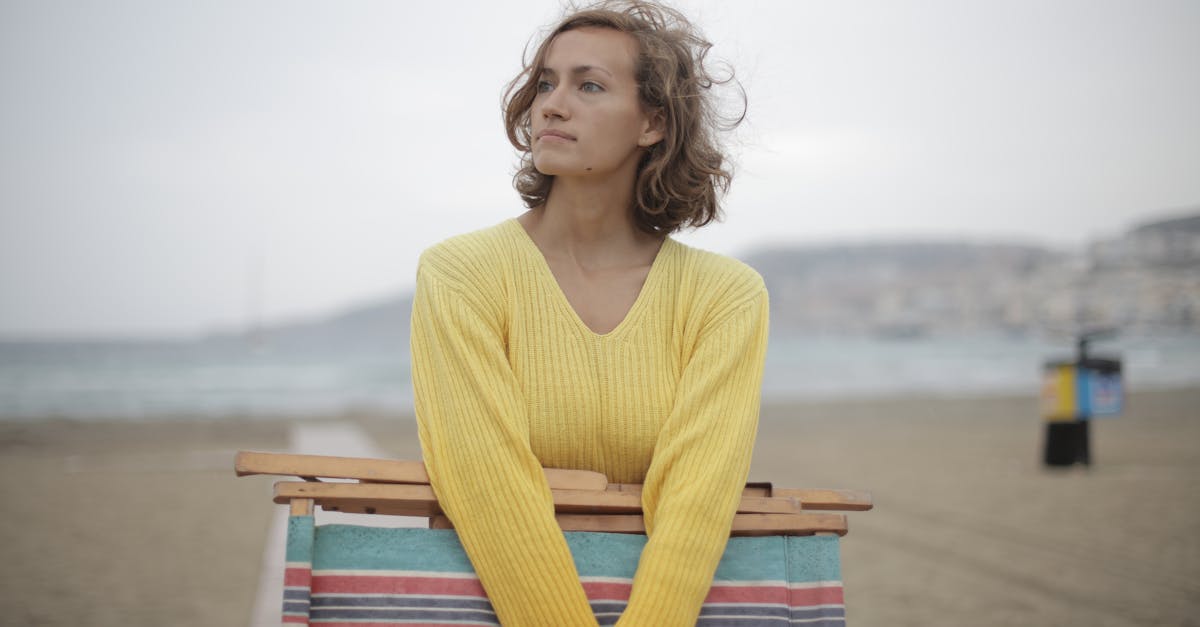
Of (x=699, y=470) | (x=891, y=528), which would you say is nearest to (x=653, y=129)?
(x=699, y=470)

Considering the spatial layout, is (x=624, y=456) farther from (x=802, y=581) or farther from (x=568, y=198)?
(x=568, y=198)

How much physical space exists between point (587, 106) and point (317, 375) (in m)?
32.1

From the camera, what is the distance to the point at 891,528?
249 inches

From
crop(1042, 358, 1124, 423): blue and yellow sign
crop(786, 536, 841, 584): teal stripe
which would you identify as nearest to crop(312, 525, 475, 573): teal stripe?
crop(786, 536, 841, 584): teal stripe

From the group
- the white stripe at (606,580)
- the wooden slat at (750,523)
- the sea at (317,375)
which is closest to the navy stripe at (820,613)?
the wooden slat at (750,523)

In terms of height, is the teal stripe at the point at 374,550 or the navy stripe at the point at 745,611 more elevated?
the teal stripe at the point at 374,550

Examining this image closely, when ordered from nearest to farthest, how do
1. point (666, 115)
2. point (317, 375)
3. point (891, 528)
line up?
point (666, 115)
point (891, 528)
point (317, 375)

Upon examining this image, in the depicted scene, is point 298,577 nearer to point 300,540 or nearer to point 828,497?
point 300,540

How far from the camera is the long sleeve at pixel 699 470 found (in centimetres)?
150

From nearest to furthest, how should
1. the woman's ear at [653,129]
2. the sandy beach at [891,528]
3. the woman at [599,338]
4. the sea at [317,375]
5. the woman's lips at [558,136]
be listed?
the woman at [599,338]
the woman's lips at [558,136]
the woman's ear at [653,129]
the sandy beach at [891,528]
the sea at [317,375]

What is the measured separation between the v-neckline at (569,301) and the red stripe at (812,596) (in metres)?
0.56

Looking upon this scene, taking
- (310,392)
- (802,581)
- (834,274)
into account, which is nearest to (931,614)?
(802,581)

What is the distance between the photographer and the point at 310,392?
24859mm

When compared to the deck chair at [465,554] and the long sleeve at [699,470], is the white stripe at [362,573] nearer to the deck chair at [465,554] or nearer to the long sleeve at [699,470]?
the deck chair at [465,554]
